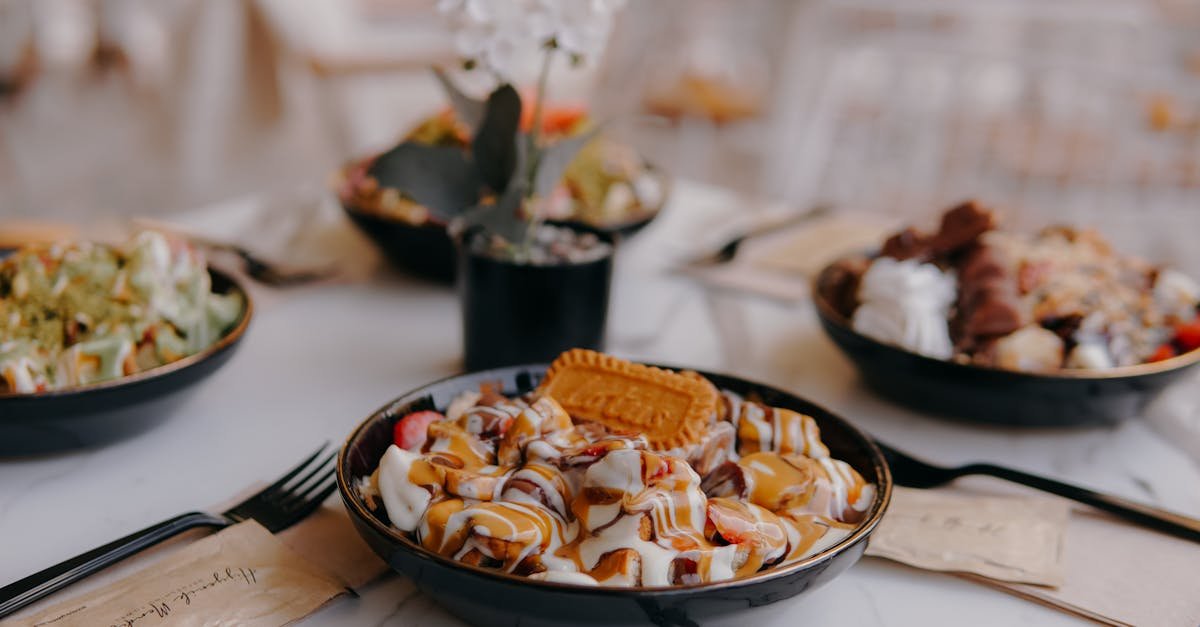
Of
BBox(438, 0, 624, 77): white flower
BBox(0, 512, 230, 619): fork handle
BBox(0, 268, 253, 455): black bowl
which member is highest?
BBox(438, 0, 624, 77): white flower

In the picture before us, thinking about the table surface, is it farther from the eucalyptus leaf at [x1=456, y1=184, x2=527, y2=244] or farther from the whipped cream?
the eucalyptus leaf at [x1=456, y1=184, x2=527, y2=244]

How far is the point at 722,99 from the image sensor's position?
4113 mm

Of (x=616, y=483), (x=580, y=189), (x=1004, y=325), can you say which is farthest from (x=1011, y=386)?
(x=580, y=189)

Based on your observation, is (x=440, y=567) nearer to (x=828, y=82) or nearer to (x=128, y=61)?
(x=828, y=82)

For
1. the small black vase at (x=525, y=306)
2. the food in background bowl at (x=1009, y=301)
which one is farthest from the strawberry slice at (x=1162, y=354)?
the small black vase at (x=525, y=306)

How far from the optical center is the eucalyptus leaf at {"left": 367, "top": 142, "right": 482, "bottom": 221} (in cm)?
105

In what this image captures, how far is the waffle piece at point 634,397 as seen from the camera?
0.80m

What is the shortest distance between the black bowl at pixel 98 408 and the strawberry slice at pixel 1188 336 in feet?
3.56

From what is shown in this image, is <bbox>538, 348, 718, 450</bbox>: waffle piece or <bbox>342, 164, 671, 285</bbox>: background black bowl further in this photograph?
<bbox>342, 164, 671, 285</bbox>: background black bowl

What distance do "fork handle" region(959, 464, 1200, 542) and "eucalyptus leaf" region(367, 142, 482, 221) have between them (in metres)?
0.66

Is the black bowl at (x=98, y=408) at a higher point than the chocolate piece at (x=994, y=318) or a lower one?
lower

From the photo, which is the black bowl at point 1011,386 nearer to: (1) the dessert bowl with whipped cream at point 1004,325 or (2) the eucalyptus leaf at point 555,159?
(1) the dessert bowl with whipped cream at point 1004,325

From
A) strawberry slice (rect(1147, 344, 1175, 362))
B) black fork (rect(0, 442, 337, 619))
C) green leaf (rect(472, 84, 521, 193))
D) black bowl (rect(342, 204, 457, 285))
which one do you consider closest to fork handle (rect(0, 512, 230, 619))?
black fork (rect(0, 442, 337, 619))

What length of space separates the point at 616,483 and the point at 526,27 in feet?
1.77
